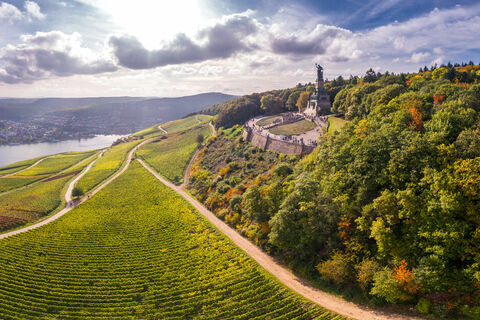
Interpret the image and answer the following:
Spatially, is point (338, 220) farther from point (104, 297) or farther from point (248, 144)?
point (248, 144)

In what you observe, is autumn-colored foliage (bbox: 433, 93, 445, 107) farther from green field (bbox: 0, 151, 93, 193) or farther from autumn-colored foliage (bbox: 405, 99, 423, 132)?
green field (bbox: 0, 151, 93, 193)

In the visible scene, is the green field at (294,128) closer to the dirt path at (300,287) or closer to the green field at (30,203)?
the dirt path at (300,287)

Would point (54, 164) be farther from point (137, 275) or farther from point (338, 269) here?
point (338, 269)

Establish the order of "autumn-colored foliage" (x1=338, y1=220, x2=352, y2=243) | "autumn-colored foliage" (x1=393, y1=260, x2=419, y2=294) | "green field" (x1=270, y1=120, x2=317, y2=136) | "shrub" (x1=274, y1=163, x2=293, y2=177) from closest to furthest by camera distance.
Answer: "autumn-colored foliage" (x1=393, y1=260, x2=419, y2=294) → "autumn-colored foliage" (x1=338, y1=220, x2=352, y2=243) → "shrub" (x1=274, y1=163, x2=293, y2=177) → "green field" (x1=270, y1=120, x2=317, y2=136)

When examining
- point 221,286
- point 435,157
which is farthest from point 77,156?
point 435,157

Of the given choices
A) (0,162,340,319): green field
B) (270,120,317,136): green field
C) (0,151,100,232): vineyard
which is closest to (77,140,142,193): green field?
(0,151,100,232): vineyard
